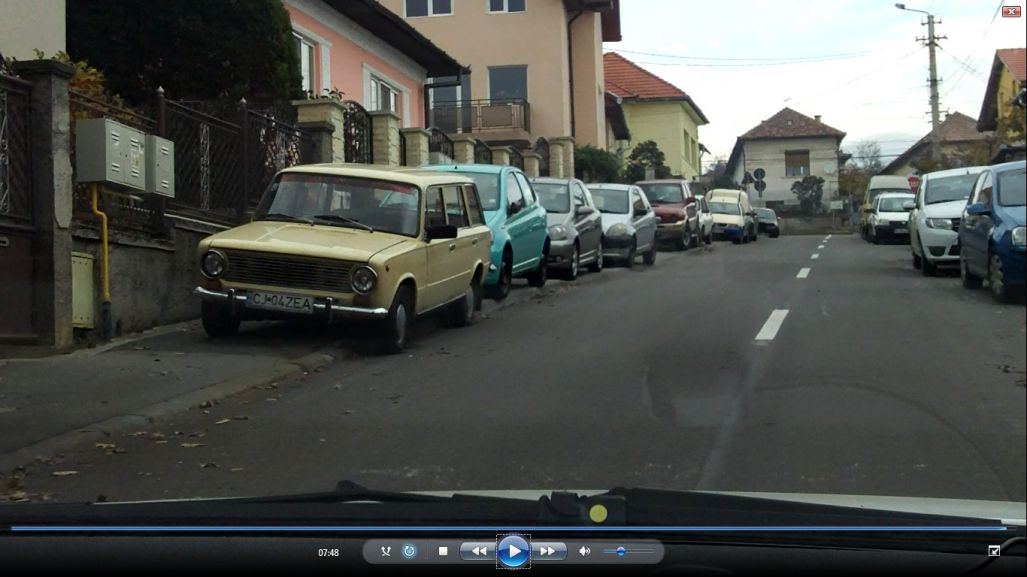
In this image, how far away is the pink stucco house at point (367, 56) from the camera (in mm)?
24188

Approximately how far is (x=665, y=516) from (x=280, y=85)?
15.3 m

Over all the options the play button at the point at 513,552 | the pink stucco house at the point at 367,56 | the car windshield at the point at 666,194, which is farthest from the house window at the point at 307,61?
the play button at the point at 513,552

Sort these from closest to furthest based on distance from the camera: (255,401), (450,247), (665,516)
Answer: (665,516)
(255,401)
(450,247)

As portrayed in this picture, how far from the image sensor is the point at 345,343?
11570mm

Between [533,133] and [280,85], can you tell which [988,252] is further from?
[533,133]

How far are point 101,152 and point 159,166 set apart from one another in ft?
3.36

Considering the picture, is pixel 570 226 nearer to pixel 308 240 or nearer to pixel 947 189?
pixel 947 189

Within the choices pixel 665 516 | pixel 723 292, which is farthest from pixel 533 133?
pixel 665 516

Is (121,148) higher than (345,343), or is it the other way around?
(121,148)

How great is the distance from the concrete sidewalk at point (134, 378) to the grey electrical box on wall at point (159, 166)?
1.45m

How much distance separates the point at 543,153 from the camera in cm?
3616

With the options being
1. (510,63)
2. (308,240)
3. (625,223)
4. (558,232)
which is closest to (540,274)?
→ (558,232)

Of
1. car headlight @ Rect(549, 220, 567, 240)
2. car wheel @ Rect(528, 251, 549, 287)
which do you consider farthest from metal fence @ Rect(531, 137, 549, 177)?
car wheel @ Rect(528, 251, 549, 287)

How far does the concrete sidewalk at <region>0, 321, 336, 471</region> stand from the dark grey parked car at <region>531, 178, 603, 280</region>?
23.3ft
